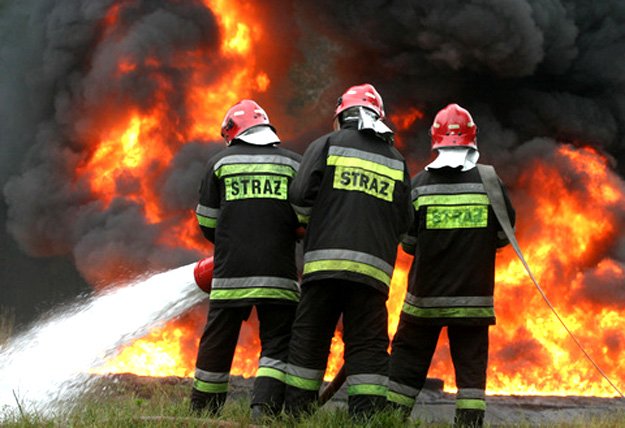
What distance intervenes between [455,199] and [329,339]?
1.33 m

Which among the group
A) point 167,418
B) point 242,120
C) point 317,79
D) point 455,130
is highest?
point 317,79

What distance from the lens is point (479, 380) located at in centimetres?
507

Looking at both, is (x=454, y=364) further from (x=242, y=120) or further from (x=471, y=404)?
(x=242, y=120)

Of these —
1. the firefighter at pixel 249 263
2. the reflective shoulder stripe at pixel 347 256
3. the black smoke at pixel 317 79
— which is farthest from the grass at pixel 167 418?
the black smoke at pixel 317 79

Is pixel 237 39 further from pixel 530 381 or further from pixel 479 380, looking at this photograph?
pixel 479 380

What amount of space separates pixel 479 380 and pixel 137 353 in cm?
448

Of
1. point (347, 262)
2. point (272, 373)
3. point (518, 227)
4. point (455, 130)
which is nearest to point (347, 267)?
point (347, 262)

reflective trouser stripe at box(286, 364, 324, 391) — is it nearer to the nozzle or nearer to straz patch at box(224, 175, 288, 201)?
the nozzle

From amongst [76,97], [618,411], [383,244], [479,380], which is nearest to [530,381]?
[618,411]

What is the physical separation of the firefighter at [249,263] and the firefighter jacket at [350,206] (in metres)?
0.30

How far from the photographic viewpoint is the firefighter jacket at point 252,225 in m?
4.87

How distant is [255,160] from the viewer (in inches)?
197

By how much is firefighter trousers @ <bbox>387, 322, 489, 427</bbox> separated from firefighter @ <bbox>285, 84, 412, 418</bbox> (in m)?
0.82

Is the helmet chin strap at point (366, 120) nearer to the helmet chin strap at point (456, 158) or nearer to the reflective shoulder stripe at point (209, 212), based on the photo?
the helmet chin strap at point (456, 158)
